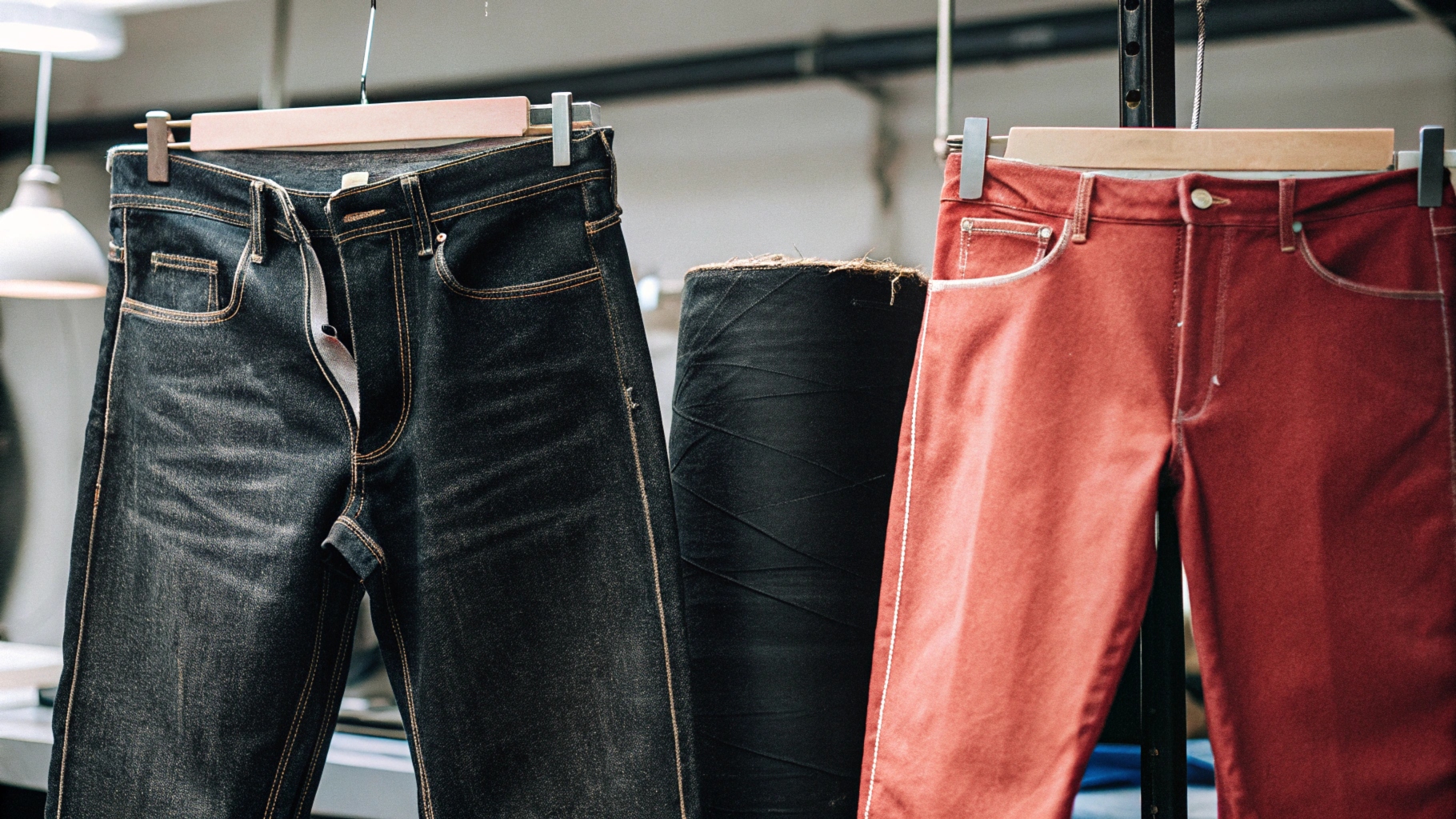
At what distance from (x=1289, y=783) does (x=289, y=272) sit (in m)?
1.31

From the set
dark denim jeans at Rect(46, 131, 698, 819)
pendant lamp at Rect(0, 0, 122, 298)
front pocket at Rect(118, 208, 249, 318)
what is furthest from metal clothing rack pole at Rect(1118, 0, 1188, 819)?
pendant lamp at Rect(0, 0, 122, 298)

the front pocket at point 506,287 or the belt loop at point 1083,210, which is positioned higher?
the belt loop at point 1083,210

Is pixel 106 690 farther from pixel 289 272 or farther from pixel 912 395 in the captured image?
pixel 912 395

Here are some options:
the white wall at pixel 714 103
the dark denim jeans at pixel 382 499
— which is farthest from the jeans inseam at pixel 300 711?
the white wall at pixel 714 103

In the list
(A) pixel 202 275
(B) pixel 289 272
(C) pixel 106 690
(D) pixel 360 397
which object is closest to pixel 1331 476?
(D) pixel 360 397

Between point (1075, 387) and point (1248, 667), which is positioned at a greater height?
point (1075, 387)

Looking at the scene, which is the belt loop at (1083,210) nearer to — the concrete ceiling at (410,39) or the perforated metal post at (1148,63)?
the perforated metal post at (1148,63)

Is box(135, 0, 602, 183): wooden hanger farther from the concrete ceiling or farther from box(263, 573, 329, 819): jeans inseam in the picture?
the concrete ceiling

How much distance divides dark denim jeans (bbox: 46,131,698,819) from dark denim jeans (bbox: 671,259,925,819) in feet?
0.78

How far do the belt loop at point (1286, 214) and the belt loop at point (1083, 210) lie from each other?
0.67 ft

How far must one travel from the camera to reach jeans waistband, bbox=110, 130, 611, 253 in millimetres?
1332

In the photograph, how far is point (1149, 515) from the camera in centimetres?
120

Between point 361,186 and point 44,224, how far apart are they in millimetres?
1240

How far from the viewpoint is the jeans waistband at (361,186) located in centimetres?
133
